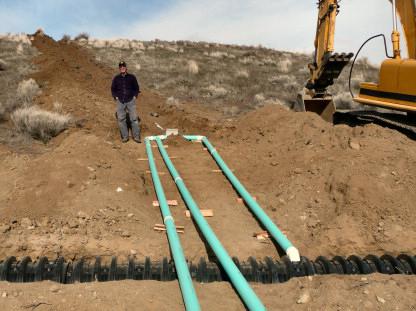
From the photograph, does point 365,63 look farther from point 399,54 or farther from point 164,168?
point 164,168

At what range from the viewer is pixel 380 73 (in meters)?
8.50

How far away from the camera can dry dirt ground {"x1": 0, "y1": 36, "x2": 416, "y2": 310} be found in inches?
160

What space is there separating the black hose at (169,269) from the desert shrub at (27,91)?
30.1 ft

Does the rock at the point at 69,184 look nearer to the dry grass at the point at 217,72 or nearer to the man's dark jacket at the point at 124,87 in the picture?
the man's dark jacket at the point at 124,87


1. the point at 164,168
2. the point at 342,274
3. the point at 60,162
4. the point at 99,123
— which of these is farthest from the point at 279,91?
the point at 342,274

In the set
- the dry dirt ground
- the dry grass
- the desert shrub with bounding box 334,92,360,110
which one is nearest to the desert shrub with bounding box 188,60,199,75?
the dry grass

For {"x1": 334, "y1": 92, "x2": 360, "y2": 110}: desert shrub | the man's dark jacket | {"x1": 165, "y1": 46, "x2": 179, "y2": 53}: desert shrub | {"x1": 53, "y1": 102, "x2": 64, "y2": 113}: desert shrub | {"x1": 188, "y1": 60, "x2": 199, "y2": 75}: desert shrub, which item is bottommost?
{"x1": 53, "y1": 102, "x2": 64, "y2": 113}: desert shrub

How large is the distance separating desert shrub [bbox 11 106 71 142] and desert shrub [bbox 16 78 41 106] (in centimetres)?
202

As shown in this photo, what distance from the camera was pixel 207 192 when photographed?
748cm

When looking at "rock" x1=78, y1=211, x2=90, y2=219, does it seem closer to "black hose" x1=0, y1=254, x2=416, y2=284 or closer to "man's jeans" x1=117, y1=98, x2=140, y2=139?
"black hose" x1=0, y1=254, x2=416, y2=284

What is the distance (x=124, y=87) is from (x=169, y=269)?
6.81 meters

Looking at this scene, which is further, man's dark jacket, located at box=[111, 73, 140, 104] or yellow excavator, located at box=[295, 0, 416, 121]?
man's dark jacket, located at box=[111, 73, 140, 104]

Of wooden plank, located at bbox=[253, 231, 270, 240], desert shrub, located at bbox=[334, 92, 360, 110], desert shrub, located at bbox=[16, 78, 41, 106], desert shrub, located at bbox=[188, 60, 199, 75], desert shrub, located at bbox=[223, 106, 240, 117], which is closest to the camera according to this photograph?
wooden plank, located at bbox=[253, 231, 270, 240]

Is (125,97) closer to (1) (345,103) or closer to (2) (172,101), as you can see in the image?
(2) (172,101)
